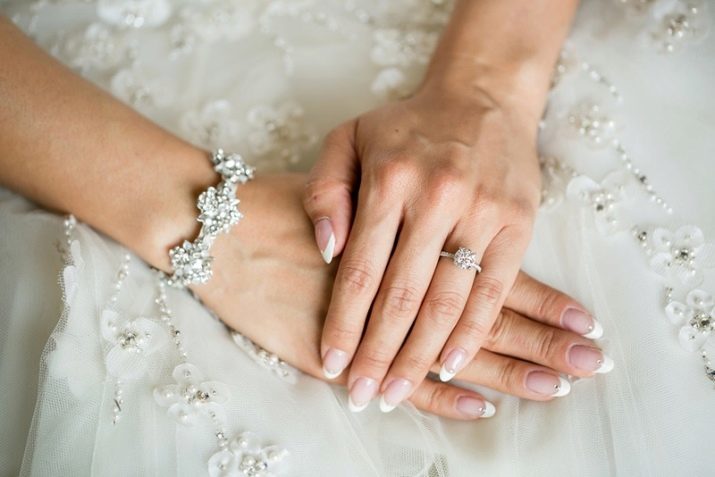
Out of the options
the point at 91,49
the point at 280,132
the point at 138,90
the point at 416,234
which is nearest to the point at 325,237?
the point at 416,234

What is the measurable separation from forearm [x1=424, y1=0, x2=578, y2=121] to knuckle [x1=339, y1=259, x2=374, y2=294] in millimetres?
389

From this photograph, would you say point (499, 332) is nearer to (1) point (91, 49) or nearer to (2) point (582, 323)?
(2) point (582, 323)

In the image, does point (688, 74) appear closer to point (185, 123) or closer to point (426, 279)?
point (426, 279)

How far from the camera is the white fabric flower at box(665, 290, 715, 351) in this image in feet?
2.91

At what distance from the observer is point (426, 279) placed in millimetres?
954

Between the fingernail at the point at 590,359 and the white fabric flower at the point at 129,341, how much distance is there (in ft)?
2.02

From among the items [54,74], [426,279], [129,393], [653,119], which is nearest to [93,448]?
[129,393]

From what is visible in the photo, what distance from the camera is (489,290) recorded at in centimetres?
95

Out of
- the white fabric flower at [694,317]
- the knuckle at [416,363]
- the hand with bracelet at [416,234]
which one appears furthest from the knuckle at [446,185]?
the white fabric flower at [694,317]

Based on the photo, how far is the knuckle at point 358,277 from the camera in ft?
3.10

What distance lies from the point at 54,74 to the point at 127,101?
0.21 metres

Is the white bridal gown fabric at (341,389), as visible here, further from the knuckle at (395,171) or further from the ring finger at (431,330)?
the knuckle at (395,171)

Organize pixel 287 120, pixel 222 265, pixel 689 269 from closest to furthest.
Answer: pixel 689 269 < pixel 222 265 < pixel 287 120

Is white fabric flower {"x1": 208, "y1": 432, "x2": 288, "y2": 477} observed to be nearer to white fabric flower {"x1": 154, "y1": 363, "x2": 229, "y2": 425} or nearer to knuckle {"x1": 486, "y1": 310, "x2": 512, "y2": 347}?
white fabric flower {"x1": 154, "y1": 363, "x2": 229, "y2": 425}
